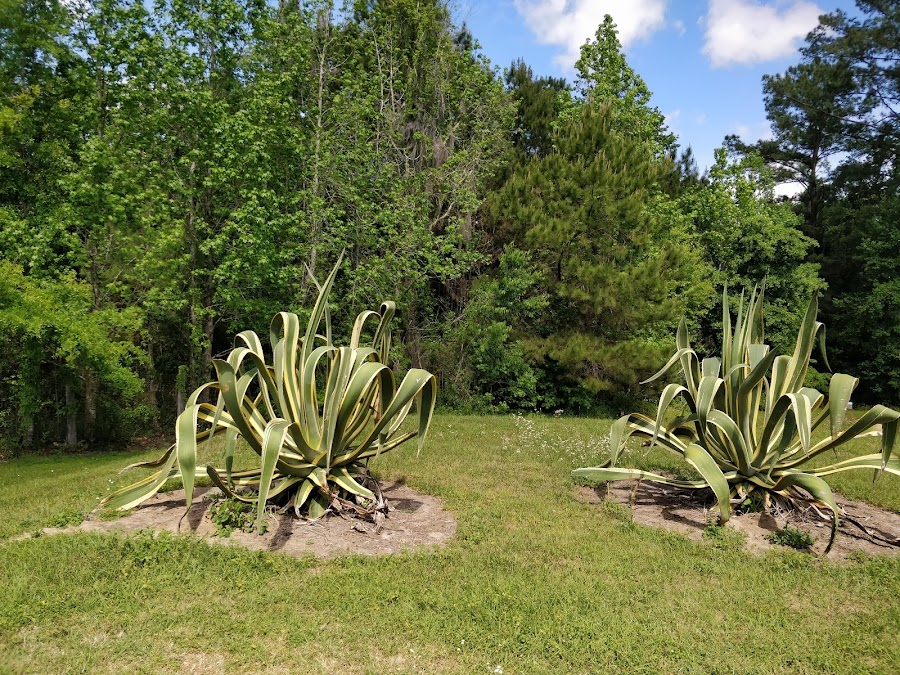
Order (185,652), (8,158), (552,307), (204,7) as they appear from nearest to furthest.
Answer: (185,652) < (8,158) < (204,7) < (552,307)

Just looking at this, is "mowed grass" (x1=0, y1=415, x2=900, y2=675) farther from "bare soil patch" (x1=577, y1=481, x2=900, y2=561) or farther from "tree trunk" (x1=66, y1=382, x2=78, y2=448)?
"tree trunk" (x1=66, y1=382, x2=78, y2=448)

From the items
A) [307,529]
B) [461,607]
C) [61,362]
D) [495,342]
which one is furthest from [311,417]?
[495,342]

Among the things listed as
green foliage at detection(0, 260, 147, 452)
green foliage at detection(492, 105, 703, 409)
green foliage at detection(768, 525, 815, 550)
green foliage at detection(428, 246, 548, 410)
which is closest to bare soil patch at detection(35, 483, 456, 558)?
green foliage at detection(768, 525, 815, 550)

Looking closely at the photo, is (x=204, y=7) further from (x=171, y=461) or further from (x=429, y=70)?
(x=171, y=461)

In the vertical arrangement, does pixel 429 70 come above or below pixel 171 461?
above

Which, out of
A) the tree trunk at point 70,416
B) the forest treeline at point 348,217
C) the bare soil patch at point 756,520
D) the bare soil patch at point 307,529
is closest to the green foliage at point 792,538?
the bare soil patch at point 756,520

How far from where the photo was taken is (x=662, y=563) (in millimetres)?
4609

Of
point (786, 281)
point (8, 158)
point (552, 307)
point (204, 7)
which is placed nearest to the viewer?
point (8, 158)

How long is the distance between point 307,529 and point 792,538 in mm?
4119

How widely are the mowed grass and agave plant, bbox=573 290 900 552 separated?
756 millimetres

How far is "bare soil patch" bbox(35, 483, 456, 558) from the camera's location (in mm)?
4691

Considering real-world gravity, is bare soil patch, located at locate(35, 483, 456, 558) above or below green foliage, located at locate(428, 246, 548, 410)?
below

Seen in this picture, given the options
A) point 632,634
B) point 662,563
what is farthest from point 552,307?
point 632,634

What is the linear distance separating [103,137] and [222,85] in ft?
9.74
